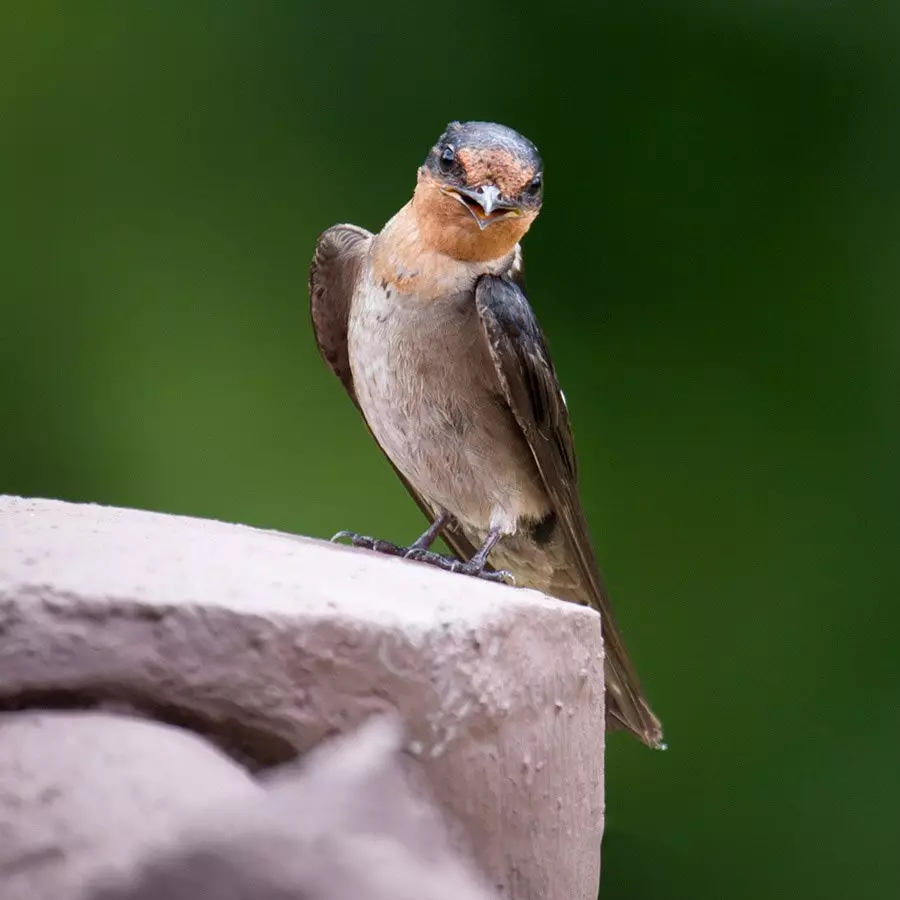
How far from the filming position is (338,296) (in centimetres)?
181

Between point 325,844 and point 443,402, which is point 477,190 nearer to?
point 443,402

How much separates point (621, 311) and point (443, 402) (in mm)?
709

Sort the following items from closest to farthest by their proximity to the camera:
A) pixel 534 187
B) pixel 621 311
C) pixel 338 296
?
pixel 534 187, pixel 338 296, pixel 621 311

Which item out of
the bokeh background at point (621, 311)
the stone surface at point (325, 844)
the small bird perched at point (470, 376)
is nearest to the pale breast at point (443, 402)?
the small bird perched at point (470, 376)

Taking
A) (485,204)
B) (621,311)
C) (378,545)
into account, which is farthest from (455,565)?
(621,311)

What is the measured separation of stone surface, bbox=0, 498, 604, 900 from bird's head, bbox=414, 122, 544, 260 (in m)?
0.57

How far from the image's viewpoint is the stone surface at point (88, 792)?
765mm

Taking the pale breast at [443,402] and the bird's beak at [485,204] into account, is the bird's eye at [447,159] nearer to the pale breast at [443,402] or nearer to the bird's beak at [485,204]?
the bird's beak at [485,204]

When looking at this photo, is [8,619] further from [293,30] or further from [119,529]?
[293,30]

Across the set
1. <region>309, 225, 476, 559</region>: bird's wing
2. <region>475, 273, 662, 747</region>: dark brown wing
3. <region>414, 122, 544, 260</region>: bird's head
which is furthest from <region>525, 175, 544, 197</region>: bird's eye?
<region>309, 225, 476, 559</region>: bird's wing

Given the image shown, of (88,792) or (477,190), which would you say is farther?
(477,190)

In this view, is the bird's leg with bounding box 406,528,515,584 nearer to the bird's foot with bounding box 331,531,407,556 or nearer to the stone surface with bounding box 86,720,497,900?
the bird's foot with bounding box 331,531,407,556

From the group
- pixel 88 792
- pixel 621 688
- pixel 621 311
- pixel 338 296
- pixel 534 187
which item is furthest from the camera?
pixel 621 311

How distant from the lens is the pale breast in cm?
157
